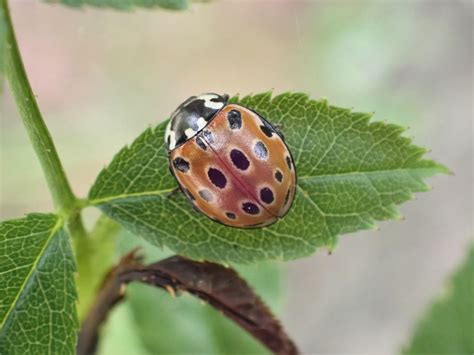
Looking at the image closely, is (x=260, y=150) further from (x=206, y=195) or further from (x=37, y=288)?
(x=37, y=288)

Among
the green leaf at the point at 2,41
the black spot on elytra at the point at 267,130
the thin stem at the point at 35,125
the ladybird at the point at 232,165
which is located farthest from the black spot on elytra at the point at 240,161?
the green leaf at the point at 2,41

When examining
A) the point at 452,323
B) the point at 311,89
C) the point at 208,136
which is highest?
the point at 311,89

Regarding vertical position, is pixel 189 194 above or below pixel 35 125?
below

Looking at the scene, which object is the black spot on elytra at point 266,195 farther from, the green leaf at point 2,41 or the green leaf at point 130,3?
the green leaf at point 2,41

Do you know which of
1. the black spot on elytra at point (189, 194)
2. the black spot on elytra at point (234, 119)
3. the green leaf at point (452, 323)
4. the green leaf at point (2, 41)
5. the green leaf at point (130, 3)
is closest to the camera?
the green leaf at point (2, 41)

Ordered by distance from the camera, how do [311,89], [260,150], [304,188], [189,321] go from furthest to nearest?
[311,89] < [189,321] < [260,150] < [304,188]

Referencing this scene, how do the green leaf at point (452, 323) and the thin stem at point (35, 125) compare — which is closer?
the thin stem at point (35, 125)

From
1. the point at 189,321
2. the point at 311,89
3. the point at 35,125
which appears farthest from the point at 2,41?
the point at 311,89

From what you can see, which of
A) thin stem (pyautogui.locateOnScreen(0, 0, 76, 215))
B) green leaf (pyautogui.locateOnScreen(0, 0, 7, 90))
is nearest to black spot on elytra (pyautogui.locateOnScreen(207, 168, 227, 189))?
thin stem (pyautogui.locateOnScreen(0, 0, 76, 215))

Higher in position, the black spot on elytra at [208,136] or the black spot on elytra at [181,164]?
the black spot on elytra at [208,136]
